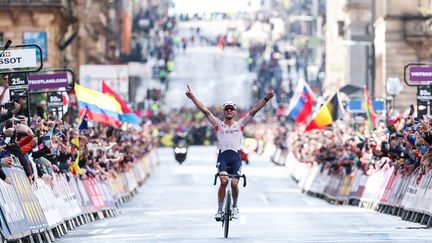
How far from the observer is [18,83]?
31.3 metres

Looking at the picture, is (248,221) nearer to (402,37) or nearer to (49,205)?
(49,205)

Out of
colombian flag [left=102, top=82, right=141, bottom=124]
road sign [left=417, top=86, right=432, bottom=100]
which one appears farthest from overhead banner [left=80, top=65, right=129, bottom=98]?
road sign [left=417, top=86, right=432, bottom=100]

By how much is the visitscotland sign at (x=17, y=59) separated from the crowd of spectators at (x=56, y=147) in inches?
23.5

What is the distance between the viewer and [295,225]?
31125 millimetres

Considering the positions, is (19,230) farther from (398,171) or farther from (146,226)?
(398,171)

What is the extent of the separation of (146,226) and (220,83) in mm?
134028

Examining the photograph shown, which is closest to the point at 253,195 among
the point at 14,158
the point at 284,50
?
the point at 14,158

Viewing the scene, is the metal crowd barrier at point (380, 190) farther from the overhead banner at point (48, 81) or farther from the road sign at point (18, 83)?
the road sign at point (18, 83)

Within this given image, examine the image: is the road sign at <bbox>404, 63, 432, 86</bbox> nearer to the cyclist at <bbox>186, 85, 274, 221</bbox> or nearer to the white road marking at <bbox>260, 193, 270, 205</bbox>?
the white road marking at <bbox>260, 193, 270, 205</bbox>

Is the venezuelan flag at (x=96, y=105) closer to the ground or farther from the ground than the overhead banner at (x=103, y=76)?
farther from the ground

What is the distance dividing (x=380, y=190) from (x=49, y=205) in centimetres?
1331

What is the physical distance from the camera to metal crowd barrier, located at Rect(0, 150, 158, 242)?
2391 cm

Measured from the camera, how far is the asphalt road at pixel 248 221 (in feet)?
86.9

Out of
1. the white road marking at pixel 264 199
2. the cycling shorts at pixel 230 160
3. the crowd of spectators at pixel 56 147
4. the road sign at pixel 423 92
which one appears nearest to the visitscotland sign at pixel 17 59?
the crowd of spectators at pixel 56 147
